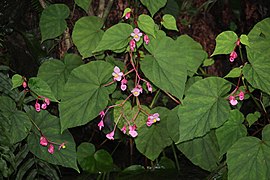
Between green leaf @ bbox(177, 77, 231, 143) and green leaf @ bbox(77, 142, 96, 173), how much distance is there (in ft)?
1.59

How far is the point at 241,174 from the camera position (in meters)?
1.48

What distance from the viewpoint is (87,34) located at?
5.87 feet

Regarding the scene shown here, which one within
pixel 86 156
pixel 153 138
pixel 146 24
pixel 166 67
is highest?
pixel 146 24

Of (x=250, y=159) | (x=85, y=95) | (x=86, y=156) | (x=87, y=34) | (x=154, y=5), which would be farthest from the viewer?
(x=86, y=156)

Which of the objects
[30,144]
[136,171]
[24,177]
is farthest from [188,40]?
[24,177]

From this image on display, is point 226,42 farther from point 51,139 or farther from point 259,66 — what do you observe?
point 51,139

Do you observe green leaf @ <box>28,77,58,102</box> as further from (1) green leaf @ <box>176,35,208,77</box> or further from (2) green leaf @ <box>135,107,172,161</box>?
(1) green leaf @ <box>176,35,208,77</box>

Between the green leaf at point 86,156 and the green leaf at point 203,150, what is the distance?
1.17 ft

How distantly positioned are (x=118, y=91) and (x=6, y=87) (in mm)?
424

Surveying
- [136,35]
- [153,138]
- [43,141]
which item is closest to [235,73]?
[136,35]

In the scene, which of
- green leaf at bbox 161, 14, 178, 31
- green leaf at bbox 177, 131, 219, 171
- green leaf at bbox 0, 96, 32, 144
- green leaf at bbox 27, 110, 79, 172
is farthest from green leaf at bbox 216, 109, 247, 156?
green leaf at bbox 0, 96, 32, 144

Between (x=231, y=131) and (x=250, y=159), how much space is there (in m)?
0.17

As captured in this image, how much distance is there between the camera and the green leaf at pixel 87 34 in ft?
5.80

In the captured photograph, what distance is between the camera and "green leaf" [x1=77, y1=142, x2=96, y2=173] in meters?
1.91
